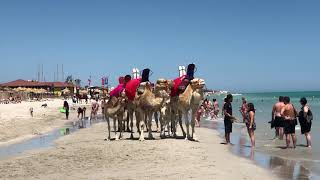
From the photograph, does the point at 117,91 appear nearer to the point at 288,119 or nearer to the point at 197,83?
the point at 197,83

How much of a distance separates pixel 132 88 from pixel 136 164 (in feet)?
17.3

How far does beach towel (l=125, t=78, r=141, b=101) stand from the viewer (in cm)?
1686

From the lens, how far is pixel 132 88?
1688 cm

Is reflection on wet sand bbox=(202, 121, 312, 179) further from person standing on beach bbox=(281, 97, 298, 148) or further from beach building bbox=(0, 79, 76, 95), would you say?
beach building bbox=(0, 79, 76, 95)

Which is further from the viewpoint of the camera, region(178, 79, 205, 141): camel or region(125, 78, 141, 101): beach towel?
region(125, 78, 141, 101): beach towel

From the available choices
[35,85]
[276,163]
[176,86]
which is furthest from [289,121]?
[35,85]

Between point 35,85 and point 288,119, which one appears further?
point 35,85

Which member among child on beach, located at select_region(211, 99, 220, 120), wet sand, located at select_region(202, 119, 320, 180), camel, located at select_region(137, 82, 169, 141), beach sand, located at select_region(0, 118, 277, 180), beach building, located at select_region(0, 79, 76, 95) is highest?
beach building, located at select_region(0, 79, 76, 95)

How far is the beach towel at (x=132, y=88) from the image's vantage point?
55.3 ft

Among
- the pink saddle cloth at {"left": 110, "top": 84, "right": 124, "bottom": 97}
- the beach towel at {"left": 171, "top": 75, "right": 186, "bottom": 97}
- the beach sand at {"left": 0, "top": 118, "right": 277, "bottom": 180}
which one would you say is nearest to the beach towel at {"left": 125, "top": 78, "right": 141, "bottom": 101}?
the pink saddle cloth at {"left": 110, "top": 84, "right": 124, "bottom": 97}

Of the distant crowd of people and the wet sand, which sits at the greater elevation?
the distant crowd of people

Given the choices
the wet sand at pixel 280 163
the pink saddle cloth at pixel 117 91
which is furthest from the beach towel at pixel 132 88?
the wet sand at pixel 280 163

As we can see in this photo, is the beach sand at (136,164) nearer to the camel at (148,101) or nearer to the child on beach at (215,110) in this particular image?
the camel at (148,101)

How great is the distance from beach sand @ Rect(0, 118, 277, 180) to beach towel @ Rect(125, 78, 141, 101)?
2.02 m
